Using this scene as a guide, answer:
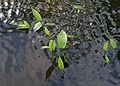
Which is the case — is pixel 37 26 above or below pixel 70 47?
above

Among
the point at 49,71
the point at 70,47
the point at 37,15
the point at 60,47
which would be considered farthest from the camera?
the point at 37,15

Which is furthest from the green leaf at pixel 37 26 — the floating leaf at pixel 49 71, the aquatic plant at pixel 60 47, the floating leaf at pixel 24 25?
the floating leaf at pixel 49 71

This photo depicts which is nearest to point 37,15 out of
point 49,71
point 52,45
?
point 52,45

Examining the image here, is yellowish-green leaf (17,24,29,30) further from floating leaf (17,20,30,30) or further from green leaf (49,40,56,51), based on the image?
green leaf (49,40,56,51)

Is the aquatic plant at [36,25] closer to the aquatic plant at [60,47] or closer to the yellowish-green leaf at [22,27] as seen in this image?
the yellowish-green leaf at [22,27]

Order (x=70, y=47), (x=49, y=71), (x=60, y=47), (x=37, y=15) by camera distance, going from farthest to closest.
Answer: (x=37, y=15), (x=70, y=47), (x=60, y=47), (x=49, y=71)

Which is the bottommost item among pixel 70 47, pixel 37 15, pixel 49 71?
pixel 49 71

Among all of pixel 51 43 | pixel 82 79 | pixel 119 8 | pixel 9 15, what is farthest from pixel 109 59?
pixel 9 15

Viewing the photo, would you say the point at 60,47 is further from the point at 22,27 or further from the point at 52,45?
the point at 22,27

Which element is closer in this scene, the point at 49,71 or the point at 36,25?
the point at 49,71
